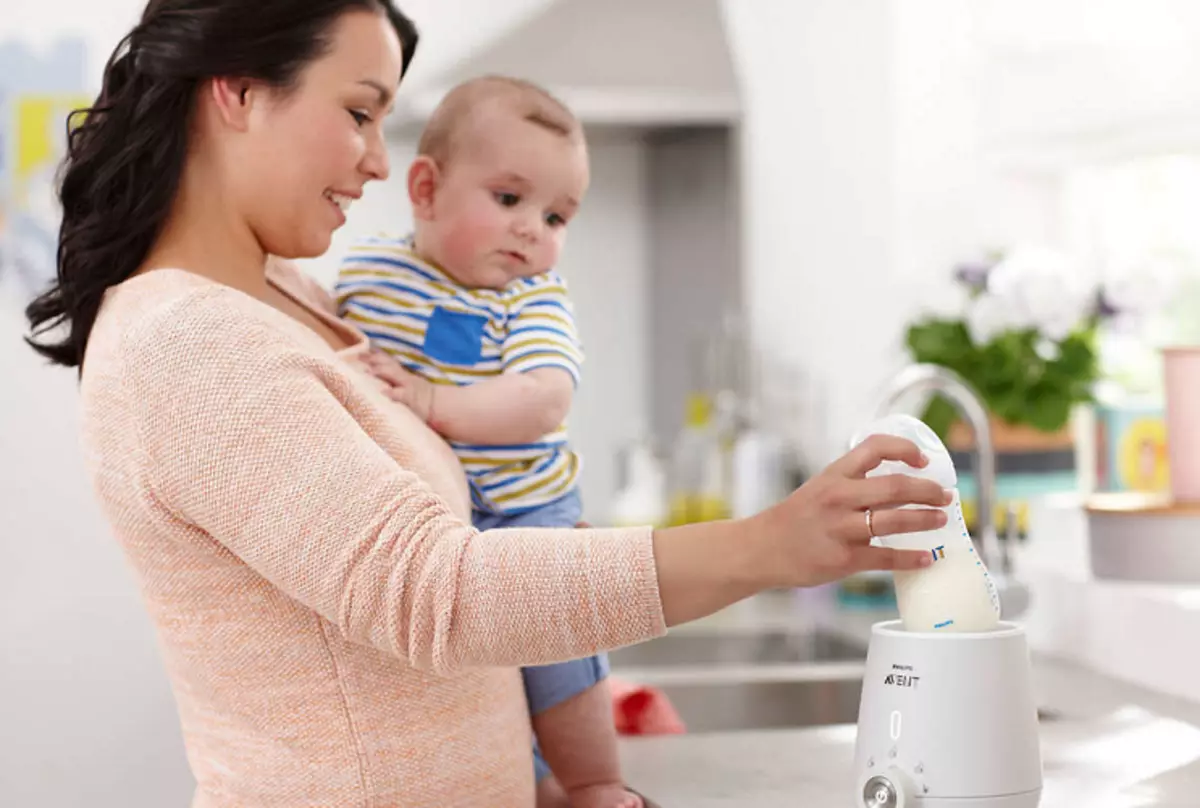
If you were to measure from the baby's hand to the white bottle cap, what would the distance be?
38cm

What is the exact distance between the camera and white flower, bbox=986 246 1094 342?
2137 millimetres

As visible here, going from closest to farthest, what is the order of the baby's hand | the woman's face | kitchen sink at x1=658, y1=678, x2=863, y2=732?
the woman's face, the baby's hand, kitchen sink at x1=658, y1=678, x2=863, y2=732

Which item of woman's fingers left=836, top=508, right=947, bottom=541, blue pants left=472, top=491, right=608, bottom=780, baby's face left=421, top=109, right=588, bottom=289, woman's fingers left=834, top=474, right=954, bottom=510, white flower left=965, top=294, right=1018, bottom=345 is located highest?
baby's face left=421, top=109, right=588, bottom=289

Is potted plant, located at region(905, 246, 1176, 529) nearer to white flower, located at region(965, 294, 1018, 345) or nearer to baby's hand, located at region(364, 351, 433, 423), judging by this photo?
white flower, located at region(965, 294, 1018, 345)

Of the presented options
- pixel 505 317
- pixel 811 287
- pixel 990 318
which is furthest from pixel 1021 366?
pixel 505 317

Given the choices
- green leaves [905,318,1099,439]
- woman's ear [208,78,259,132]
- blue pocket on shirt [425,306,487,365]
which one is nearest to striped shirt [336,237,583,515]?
blue pocket on shirt [425,306,487,365]

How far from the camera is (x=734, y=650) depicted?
249 cm

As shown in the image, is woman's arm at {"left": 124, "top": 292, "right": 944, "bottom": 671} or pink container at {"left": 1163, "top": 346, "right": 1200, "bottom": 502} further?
pink container at {"left": 1163, "top": 346, "right": 1200, "bottom": 502}

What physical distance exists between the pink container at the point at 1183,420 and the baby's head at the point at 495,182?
82 centimetres

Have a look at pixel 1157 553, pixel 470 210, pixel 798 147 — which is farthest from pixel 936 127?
pixel 470 210

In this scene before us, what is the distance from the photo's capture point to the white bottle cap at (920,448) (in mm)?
993

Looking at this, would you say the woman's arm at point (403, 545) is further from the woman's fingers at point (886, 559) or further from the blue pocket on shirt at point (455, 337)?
the blue pocket on shirt at point (455, 337)

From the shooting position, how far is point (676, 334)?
3.69m

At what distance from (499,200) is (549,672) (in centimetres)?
40
